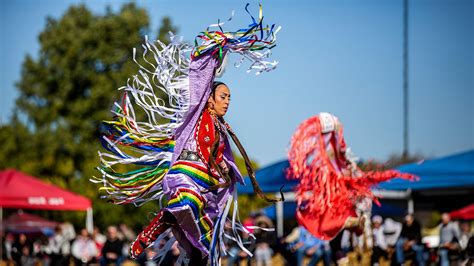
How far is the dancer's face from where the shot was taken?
8.23 metres

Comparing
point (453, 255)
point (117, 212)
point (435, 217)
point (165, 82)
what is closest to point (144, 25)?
point (117, 212)

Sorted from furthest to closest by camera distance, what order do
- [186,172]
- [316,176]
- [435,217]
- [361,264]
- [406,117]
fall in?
[406,117] → [435,217] → [361,264] → [316,176] → [186,172]

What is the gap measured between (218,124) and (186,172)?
53 cm

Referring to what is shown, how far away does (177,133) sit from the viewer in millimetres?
8289

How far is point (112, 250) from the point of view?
17641mm

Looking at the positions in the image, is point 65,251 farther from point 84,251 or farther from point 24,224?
point 24,224

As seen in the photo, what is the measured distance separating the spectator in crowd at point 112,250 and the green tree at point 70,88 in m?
17.8

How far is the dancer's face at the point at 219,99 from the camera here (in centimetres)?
823

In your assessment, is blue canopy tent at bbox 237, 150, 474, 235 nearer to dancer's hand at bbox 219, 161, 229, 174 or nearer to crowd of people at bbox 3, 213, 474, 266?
crowd of people at bbox 3, 213, 474, 266

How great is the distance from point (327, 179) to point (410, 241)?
4714mm

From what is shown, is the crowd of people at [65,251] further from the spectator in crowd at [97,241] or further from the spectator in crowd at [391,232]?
the spectator in crowd at [391,232]

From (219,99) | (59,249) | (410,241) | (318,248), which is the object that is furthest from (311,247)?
(219,99)

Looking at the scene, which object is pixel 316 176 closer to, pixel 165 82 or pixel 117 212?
pixel 165 82

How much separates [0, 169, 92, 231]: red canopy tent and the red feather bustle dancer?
8.81 m
